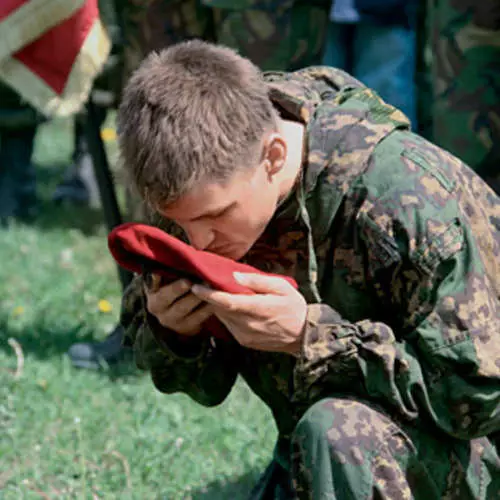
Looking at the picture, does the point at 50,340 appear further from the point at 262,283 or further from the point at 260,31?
the point at 262,283

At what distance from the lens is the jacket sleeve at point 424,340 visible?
2078mm

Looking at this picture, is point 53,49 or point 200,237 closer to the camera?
point 200,237

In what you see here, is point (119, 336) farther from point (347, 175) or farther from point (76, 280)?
point (347, 175)

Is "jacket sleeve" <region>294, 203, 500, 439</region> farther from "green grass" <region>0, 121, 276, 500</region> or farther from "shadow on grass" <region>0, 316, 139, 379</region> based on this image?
"shadow on grass" <region>0, 316, 139, 379</region>

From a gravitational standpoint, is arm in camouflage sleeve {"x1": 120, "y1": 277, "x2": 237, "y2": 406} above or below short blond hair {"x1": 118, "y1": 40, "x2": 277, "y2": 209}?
below

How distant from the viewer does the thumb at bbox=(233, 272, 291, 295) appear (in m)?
2.12

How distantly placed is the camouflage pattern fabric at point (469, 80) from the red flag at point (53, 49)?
1.18m

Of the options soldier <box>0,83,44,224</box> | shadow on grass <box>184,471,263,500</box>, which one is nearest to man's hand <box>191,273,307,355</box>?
shadow on grass <box>184,471,263,500</box>

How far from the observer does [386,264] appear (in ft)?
7.07

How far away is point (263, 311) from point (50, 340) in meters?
2.02

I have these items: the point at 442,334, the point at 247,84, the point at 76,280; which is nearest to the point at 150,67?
the point at 247,84

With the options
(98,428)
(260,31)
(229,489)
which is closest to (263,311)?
(229,489)

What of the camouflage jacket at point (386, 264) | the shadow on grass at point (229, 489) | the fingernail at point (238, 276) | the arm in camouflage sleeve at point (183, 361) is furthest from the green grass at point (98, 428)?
the fingernail at point (238, 276)

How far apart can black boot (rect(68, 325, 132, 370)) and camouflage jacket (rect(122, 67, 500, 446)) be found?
1.35m
